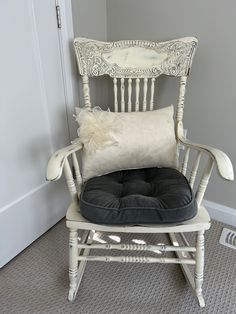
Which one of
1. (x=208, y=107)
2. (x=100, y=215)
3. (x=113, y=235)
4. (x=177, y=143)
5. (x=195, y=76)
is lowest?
(x=113, y=235)

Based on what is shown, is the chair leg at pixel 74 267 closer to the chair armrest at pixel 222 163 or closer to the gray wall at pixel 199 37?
the chair armrest at pixel 222 163

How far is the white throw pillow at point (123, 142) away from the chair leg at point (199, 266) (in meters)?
0.34

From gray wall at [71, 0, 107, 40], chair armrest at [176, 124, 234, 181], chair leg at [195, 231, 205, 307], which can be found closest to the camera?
chair armrest at [176, 124, 234, 181]

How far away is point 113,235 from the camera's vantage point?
146 cm

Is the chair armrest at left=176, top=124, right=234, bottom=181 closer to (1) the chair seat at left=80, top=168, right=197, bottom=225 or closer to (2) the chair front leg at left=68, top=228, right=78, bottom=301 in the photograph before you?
(1) the chair seat at left=80, top=168, right=197, bottom=225

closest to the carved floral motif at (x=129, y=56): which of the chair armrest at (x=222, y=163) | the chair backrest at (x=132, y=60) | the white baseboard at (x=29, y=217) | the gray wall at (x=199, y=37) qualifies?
the chair backrest at (x=132, y=60)

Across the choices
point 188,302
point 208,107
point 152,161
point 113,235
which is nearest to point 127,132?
point 152,161

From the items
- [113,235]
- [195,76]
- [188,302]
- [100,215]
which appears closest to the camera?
[100,215]

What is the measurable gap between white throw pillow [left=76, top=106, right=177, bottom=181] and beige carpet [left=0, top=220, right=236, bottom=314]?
1.59 ft

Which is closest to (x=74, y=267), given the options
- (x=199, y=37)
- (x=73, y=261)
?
(x=73, y=261)

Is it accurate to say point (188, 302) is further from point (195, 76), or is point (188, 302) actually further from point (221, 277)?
point (195, 76)

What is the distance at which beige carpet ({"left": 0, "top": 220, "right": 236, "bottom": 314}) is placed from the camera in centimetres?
108

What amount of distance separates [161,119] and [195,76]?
358 mm

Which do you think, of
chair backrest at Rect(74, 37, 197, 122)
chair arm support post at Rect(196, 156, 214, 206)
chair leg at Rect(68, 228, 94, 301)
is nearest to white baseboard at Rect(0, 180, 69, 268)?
chair leg at Rect(68, 228, 94, 301)
